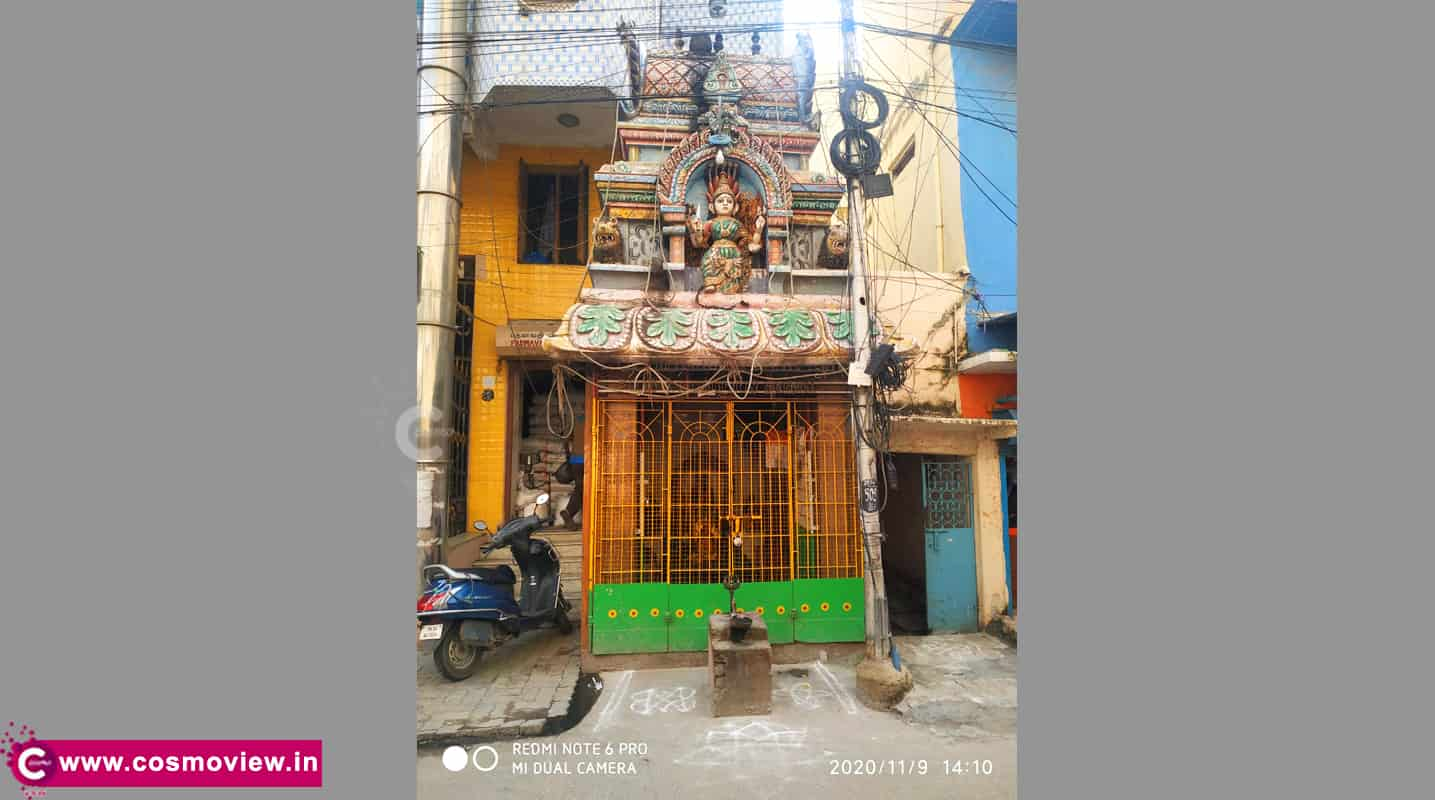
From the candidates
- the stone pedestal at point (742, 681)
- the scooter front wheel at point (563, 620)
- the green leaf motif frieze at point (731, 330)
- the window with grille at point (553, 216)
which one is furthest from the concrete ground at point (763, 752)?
the window with grille at point (553, 216)

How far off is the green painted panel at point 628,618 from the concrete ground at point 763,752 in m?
0.53

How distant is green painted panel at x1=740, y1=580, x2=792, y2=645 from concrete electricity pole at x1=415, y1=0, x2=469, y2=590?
2.58 m

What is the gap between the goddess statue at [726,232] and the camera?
5.45m

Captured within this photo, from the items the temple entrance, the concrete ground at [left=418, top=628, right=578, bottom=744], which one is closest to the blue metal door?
the temple entrance

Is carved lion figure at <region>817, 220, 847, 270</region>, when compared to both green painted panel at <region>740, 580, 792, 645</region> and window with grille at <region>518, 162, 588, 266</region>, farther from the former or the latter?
window with grille at <region>518, 162, 588, 266</region>

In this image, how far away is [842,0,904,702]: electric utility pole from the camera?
14.5 ft

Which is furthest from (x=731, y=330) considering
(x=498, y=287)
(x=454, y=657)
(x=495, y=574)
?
(x=498, y=287)

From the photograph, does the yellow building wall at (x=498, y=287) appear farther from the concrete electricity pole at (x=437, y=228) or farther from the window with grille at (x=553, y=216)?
the concrete electricity pole at (x=437, y=228)

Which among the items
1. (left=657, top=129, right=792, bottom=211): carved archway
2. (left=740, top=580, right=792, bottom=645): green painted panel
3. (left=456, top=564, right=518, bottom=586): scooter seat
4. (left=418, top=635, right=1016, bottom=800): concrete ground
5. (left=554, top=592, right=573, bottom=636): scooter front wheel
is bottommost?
(left=418, top=635, right=1016, bottom=800): concrete ground

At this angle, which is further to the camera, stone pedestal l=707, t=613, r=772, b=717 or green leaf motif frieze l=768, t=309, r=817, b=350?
green leaf motif frieze l=768, t=309, r=817, b=350

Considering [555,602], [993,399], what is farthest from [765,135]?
[555,602]

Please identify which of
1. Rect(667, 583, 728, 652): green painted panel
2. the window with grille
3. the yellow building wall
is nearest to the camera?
Rect(667, 583, 728, 652): green painted panel

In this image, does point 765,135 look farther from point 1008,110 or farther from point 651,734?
point 651,734

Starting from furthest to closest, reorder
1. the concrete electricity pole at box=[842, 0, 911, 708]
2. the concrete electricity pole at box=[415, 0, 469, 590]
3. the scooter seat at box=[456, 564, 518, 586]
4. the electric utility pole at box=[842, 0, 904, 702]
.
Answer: the scooter seat at box=[456, 564, 518, 586]
the electric utility pole at box=[842, 0, 904, 702]
the concrete electricity pole at box=[842, 0, 911, 708]
the concrete electricity pole at box=[415, 0, 469, 590]
